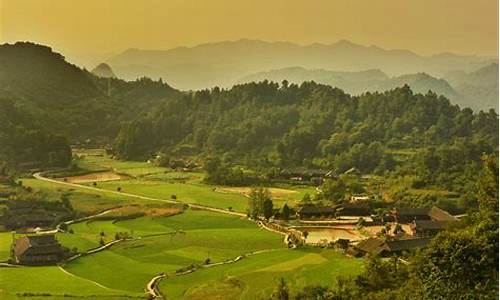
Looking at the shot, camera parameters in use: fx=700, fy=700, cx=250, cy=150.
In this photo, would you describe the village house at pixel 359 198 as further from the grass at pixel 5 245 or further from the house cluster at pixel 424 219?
the grass at pixel 5 245

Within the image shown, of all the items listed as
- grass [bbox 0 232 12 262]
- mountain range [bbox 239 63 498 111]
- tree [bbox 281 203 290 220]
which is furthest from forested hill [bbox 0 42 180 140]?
tree [bbox 281 203 290 220]

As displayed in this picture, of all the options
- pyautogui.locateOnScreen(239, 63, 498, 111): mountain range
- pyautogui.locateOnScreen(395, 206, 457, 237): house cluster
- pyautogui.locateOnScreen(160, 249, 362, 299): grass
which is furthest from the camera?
pyautogui.locateOnScreen(239, 63, 498, 111): mountain range

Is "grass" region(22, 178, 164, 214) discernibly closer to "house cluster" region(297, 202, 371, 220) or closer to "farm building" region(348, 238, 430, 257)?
"house cluster" region(297, 202, 371, 220)

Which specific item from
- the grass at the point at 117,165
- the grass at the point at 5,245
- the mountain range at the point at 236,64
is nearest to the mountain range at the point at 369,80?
the mountain range at the point at 236,64

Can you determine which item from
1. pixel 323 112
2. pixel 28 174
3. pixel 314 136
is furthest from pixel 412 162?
pixel 28 174

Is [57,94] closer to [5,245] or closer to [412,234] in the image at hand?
[5,245]

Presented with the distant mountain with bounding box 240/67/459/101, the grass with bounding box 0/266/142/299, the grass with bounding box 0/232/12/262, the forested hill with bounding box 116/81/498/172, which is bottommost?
the grass with bounding box 0/266/142/299
